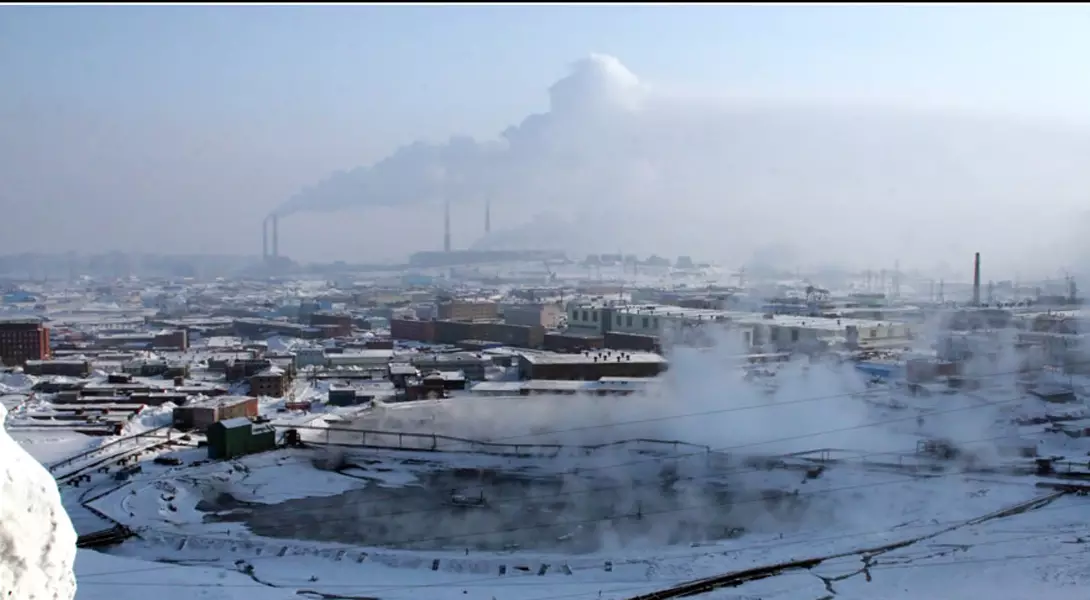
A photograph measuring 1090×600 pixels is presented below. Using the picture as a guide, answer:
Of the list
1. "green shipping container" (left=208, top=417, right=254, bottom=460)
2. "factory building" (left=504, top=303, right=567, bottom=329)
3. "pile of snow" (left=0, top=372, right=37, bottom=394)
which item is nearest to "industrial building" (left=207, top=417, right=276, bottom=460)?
"green shipping container" (left=208, top=417, right=254, bottom=460)

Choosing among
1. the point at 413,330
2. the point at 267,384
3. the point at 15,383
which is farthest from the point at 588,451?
the point at 413,330

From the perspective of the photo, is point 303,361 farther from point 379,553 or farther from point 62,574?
point 62,574

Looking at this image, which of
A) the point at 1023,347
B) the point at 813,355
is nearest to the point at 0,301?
the point at 813,355

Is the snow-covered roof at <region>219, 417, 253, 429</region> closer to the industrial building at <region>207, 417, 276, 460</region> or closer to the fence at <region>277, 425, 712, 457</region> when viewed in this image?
the industrial building at <region>207, 417, 276, 460</region>

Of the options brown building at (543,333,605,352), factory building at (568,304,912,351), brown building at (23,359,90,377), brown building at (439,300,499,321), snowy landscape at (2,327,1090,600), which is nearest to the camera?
snowy landscape at (2,327,1090,600)

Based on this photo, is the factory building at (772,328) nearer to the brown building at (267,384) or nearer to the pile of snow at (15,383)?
the brown building at (267,384)

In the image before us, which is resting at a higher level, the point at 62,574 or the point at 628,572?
the point at 62,574

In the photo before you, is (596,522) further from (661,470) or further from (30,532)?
(30,532)
